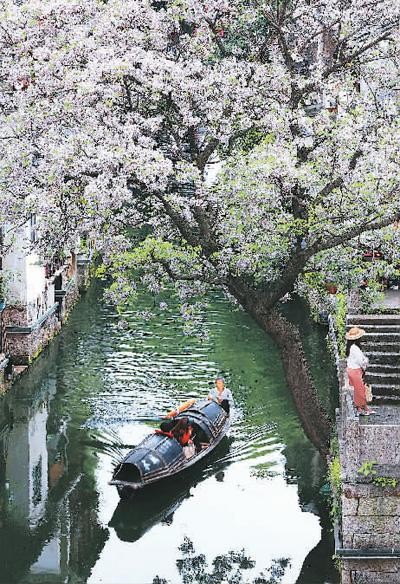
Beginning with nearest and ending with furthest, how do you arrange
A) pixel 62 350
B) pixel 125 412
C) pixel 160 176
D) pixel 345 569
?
pixel 345 569
pixel 160 176
pixel 125 412
pixel 62 350

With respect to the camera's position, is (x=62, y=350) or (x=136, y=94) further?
(x=62, y=350)

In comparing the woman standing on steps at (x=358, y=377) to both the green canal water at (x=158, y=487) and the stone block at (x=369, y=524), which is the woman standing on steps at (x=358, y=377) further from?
the green canal water at (x=158, y=487)

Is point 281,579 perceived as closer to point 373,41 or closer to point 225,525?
point 225,525

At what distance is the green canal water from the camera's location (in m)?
20.5

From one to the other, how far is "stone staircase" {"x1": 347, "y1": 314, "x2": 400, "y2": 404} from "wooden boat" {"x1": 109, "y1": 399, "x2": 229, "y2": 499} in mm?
5625

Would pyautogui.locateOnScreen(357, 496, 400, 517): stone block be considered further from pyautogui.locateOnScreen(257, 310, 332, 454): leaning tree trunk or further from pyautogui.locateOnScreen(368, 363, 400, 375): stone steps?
pyautogui.locateOnScreen(368, 363, 400, 375): stone steps

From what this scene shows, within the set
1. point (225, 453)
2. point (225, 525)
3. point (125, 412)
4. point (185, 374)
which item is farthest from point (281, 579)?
point (185, 374)

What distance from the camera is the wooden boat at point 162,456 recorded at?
2330 centimetres

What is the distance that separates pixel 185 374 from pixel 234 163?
13.2 m

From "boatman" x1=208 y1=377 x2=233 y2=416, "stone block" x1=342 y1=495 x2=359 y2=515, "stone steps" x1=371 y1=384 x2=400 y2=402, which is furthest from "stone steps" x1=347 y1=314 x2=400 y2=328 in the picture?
"stone block" x1=342 y1=495 x2=359 y2=515

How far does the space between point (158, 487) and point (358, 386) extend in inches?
306

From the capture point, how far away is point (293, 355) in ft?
68.5

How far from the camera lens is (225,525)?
72.5 feet

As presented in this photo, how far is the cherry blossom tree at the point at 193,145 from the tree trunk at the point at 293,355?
0.05 meters
